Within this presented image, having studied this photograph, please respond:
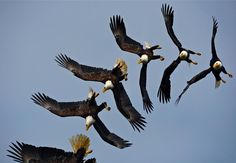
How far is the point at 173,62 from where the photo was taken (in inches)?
1054

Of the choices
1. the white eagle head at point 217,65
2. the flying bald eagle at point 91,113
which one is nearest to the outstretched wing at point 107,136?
the flying bald eagle at point 91,113

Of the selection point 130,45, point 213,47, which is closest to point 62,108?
point 130,45

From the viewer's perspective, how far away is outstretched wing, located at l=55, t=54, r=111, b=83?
27.2 meters

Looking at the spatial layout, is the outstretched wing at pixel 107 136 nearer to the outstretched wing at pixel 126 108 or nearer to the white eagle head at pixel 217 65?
the outstretched wing at pixel 126 108

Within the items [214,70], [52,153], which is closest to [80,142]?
[52,153]

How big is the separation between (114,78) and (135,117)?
45.6 inches

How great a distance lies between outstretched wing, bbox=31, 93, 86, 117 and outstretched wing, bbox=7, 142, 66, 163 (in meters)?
1.28

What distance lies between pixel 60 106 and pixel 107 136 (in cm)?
156

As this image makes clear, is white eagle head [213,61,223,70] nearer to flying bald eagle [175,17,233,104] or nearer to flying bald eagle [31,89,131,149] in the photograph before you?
flying bald eagle [175,17,233,104]

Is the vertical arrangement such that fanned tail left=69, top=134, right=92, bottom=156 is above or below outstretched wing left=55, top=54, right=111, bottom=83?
below

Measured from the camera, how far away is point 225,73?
26.2 metres

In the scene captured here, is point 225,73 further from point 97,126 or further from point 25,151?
point 25,151

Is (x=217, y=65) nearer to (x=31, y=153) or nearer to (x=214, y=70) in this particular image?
(x=214, y=70)

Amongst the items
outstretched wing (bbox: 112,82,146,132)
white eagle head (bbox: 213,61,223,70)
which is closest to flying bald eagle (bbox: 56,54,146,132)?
outstretched wing (bbox: 112,82,146,132)
